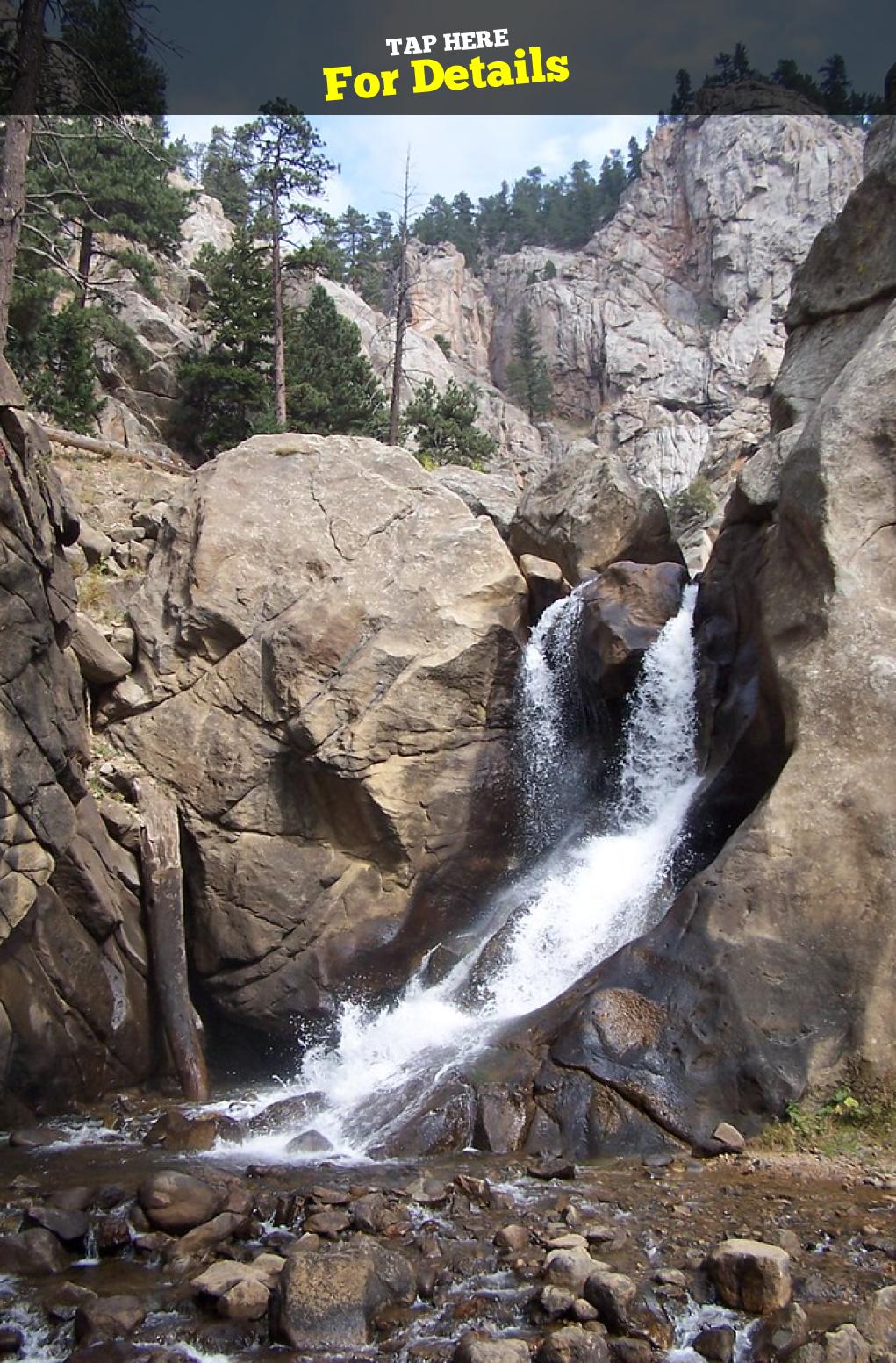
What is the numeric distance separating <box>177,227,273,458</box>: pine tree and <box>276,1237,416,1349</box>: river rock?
25.8 meters

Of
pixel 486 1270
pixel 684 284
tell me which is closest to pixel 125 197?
pixel 486 1270

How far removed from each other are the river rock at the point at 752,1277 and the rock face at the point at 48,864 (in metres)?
7.51

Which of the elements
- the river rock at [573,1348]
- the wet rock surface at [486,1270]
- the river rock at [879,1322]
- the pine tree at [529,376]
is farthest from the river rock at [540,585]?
the pine tree at [529,376]

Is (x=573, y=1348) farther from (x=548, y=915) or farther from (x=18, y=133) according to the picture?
(x=18, y=133)

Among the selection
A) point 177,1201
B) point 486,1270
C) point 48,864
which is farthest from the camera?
point 48,864

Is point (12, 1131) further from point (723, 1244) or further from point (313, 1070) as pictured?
point (723, 1244)

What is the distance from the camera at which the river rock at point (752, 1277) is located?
6.09 meters

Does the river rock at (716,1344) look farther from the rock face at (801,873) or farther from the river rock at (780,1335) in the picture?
the rock face at (801,873)

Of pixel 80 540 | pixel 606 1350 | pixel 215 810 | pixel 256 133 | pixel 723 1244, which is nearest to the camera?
pixel 606 1350

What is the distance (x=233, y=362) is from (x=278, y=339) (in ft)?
8.17

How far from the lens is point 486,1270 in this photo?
269 inches

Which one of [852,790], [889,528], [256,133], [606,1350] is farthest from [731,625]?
[256,133]

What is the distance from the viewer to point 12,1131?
10.8m

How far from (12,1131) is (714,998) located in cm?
758
